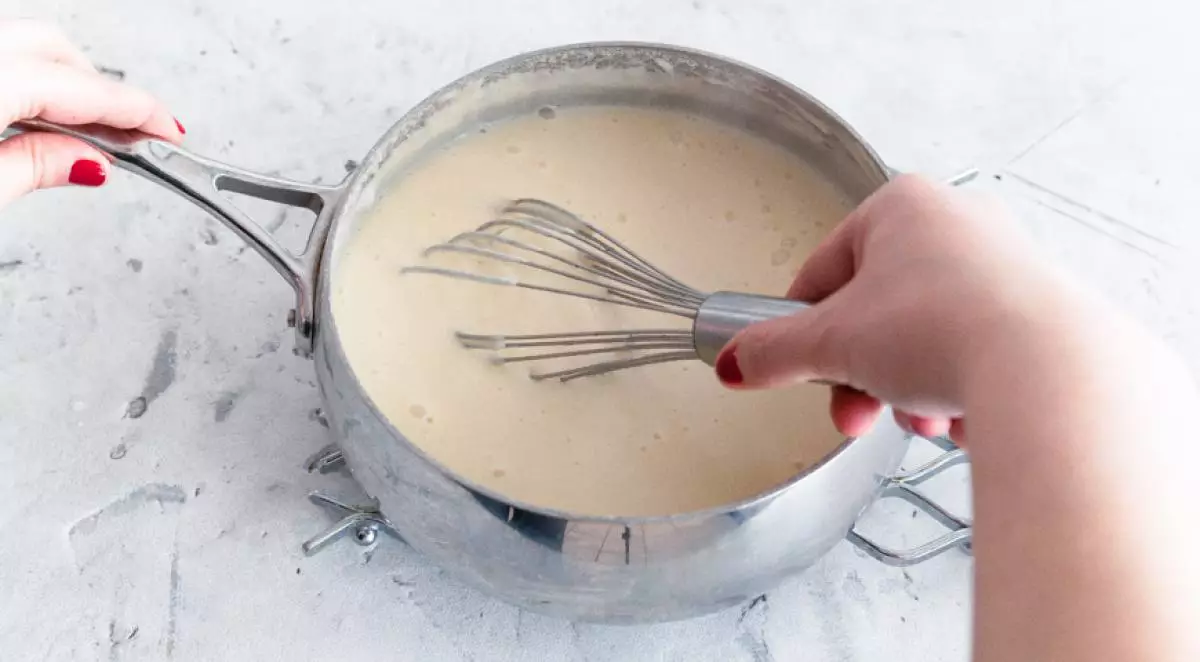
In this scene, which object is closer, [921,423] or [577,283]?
[921,423]

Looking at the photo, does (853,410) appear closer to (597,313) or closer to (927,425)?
(927,425)

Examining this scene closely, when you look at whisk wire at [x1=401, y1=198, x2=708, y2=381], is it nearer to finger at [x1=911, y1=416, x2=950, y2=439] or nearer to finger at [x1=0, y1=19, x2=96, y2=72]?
finger at [x1=911, y1=416, x2=950, y2=439]

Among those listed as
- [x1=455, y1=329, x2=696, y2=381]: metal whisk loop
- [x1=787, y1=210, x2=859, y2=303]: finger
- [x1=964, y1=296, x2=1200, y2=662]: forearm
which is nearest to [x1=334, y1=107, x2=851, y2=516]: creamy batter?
[x1=455, y1=329, x2=696, y2=381]: metal whisk loop

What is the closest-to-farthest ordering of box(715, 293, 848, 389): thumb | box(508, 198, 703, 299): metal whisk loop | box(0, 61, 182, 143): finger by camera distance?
box(715, 293, 848, 389): thumb < box(0, 61, 182, 143): finger < box(508, 198, 703, 299): metal whisk loop

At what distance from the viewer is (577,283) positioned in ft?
2.41

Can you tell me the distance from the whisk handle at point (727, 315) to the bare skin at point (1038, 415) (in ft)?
0.22

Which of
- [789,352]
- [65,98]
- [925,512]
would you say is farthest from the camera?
[925,512]

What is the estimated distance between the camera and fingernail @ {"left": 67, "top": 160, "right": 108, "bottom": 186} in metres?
0.66

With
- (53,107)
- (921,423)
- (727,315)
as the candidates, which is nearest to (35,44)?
(53,107)

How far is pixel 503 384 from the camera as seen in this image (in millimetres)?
673

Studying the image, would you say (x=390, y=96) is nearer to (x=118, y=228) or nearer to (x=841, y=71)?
(x=118, y=228)

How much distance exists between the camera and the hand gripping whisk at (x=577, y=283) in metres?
0.66

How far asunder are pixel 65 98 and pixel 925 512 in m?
0.60

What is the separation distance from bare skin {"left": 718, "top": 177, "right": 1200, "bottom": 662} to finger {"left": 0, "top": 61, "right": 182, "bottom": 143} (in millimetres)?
437
